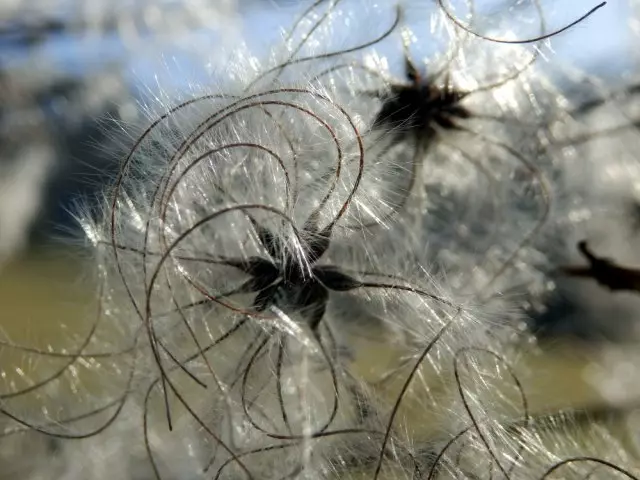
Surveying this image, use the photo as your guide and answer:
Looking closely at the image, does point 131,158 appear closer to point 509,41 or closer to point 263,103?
point 263,103

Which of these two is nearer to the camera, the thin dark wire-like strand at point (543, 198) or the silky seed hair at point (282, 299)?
the silky seed hair at point (282, 299)

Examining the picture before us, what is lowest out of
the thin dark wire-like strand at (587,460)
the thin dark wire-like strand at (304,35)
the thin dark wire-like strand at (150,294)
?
the thin dark wire-like strand at (587,460)

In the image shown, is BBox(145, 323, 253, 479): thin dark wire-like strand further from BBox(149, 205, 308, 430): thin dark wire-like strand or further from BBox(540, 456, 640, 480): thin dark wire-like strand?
BBox(540, 456, 640, 480): thin dark wire-like strand

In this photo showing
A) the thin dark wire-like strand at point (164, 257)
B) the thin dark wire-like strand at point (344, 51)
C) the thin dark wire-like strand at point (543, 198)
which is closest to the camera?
the thin dark wire-like strand at point (164, 257)

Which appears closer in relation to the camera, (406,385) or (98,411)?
(406,385)

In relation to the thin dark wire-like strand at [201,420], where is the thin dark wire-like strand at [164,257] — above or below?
above

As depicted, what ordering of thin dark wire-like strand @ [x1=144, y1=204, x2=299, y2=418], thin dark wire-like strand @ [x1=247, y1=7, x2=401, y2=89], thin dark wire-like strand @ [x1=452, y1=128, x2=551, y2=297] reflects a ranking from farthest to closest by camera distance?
thin dark wire-like strand @ [x1=452, y1=128, x2=551, y2=297]
thin dark wire-like strand @ [x1=247, y1=7, x2=401, y2=89]
thin dark wire-like strand @ [x1=144, y1=204, x2=299, y2=418]

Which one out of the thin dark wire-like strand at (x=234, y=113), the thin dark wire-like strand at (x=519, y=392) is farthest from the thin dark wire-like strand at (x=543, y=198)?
the thin dark wire-like strand at (x=234, y=113)

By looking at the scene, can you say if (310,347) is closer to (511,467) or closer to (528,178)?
(511,467)

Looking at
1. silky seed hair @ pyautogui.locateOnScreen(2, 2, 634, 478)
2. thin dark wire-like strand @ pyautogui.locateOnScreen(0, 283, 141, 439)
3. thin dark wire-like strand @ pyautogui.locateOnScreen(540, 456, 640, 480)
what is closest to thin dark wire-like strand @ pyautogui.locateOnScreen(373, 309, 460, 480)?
silky seed hair @ pyautogui.locateOnScreen(2, 2, 634, 478)

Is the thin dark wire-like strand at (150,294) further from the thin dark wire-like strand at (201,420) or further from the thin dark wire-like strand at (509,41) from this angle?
the thin dark wire-like strand at (509,41)

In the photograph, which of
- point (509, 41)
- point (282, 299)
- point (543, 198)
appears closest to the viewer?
point (282, 299)

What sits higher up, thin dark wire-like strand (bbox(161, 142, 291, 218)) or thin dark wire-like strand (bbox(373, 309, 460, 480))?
thin dark wire-like strand (bbox(161, 142, 291, 218))

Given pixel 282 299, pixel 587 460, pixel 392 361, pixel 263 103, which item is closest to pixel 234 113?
pixel 263 103
